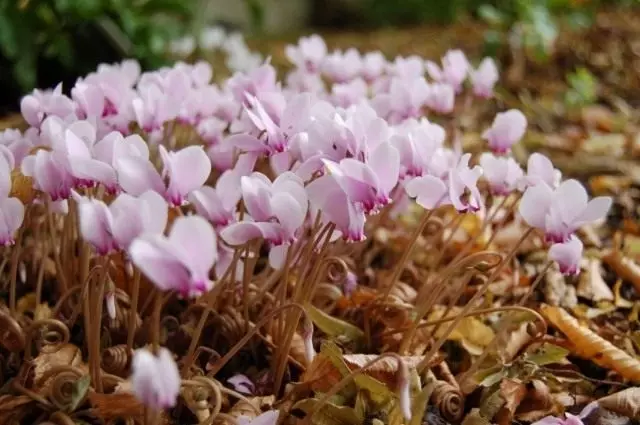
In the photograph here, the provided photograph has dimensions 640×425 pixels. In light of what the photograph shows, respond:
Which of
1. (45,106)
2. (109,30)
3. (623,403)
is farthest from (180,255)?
(109,30)

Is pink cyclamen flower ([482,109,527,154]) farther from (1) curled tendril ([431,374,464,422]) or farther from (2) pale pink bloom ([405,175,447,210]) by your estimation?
(1) curled tendril ([431,374,464,422])

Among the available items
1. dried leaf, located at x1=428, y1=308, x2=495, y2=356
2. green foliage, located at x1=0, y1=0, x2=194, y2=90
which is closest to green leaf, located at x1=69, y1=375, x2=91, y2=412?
dried leaf, located at x1=428, y1=308, x2=495, y2=356

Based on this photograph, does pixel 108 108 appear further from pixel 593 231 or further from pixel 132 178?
pixel 593 231

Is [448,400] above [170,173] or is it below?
below

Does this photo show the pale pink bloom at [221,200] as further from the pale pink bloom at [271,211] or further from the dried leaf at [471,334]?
the dried leaf at [471,334]

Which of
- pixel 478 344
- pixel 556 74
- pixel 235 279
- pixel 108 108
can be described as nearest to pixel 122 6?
pixel 108 108

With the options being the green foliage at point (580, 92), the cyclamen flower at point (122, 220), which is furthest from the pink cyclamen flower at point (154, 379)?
the green foliage at point (580, 92)

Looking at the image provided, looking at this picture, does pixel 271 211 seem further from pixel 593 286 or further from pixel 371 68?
pixel 371 68
